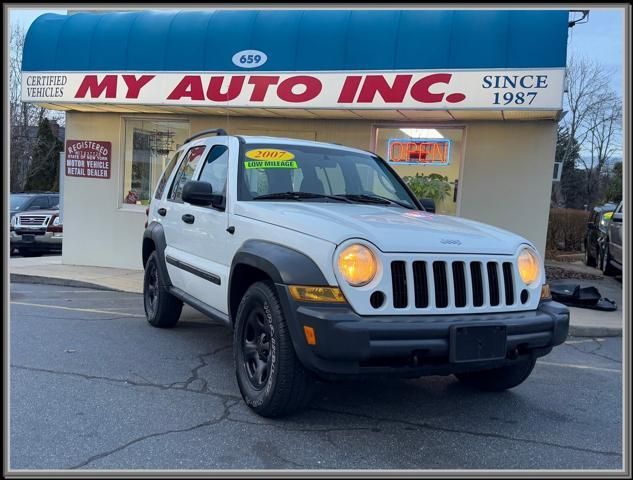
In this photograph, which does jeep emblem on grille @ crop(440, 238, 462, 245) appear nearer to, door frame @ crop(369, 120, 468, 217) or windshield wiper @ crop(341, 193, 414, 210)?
windshield wiper @ crop(341, 193, 414, 210)

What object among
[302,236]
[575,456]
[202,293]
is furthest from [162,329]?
[575,456]

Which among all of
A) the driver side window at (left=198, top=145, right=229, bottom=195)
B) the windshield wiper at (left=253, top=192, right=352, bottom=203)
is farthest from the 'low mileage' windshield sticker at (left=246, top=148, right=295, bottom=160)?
the windshield wiper at (left=253, top=192, right=352, bottom=203)

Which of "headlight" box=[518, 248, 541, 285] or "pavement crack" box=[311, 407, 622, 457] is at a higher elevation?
"headlight" box=[518, 248, 541, 285]

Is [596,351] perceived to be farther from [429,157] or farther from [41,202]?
[41,202]

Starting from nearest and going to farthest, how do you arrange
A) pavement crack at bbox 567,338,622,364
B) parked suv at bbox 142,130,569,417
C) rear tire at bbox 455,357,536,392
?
1. parked suv at bbox 142,130,569,417
2. rear tire at bbox 455,357,536,392
3. pavement crack at bbox 567,338,622,364

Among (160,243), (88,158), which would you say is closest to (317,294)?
(160,243)

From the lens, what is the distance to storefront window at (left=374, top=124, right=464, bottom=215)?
9.48m

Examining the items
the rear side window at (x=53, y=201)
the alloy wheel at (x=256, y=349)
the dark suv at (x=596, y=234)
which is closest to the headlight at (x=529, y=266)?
the alloy wheel at (x=256, y=349)

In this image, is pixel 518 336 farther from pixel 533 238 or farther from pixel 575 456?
pixel 533 238

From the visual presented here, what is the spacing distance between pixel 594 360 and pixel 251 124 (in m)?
6.68

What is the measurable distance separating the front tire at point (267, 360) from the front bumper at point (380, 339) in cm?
16

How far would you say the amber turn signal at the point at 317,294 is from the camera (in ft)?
11.4

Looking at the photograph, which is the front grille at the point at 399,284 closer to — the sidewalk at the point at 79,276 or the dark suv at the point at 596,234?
the sidewalk at the point at 79,276

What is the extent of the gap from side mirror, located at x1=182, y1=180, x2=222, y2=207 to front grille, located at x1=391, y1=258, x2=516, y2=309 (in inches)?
74.9
